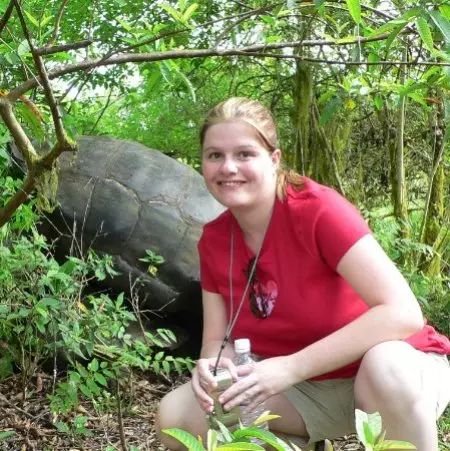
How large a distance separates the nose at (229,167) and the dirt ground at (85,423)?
4.28 feet

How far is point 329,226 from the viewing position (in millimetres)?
2316

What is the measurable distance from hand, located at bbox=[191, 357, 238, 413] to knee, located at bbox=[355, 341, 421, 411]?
1.18 feet

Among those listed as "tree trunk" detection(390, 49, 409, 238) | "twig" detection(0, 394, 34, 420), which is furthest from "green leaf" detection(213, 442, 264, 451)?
"tree trunk" detection(390, 49, 409, 238)

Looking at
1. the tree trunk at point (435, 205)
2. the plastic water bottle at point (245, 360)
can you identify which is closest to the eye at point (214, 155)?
the plastic water bottle at point (245, 360)

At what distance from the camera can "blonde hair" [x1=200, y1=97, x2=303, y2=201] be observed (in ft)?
8.06

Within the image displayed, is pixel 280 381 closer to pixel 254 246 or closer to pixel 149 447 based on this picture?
pixel 254 246

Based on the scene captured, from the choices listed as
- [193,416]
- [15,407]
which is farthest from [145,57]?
[15,407]

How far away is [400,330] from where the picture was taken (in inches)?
89.7

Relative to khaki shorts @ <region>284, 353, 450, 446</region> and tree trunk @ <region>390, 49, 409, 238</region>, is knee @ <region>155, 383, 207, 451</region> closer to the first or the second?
khaki shorts @ <region>284, 353, 450, 446</region>

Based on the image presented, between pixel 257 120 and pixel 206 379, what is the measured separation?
776mm

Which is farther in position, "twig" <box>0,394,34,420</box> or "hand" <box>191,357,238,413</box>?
"twig" <box>0,394,34,420</box>

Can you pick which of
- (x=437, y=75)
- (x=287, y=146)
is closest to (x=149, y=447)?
(x=437, y=75)

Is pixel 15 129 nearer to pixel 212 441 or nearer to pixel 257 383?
pixel 257 383

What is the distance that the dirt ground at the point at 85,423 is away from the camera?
3312mm
